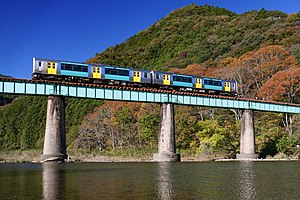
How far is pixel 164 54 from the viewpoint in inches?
5394

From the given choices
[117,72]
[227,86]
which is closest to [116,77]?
[117,72]

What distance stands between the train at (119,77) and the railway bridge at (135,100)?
1.43 metres

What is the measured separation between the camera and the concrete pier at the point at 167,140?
44.6 m

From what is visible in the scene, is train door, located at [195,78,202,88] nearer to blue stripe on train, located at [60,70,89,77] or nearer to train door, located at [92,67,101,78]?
train door, located at [92,67,101,78]

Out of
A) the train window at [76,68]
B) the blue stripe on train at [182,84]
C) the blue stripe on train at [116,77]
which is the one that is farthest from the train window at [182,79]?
the train window at [76,68]

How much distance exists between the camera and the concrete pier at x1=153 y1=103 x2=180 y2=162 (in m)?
44.6

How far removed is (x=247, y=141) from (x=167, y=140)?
43.8ft

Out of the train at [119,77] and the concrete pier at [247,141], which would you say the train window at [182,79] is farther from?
the concrete pier at [247,141]

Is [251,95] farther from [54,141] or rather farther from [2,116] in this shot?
[2,116]

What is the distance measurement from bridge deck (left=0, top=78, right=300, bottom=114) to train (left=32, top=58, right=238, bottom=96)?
1.43 m

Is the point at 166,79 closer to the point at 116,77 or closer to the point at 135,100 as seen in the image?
the point at 135,100

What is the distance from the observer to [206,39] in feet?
409

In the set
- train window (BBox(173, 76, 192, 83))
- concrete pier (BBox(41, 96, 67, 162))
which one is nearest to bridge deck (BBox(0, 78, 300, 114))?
concrete pier (BBox(41, 96, 67, 162))

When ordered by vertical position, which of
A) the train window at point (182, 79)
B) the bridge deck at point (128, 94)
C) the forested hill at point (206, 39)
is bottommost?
the bridge deck at point (128, 94)
